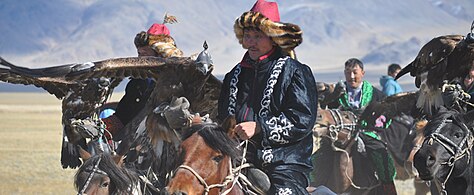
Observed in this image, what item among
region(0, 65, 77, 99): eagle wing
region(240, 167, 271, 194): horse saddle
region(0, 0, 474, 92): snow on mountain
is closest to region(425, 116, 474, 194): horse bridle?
region(240, 167, 271, 194): horse saddle

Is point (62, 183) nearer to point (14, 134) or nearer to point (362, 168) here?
point (362, 168)

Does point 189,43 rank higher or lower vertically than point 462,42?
lower

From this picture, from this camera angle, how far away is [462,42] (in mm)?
6512

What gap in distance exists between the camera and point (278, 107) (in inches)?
225

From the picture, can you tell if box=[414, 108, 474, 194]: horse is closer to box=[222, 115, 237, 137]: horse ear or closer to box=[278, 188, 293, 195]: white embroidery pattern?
box=[278, 188, 293, 195]: white embroidery pattern

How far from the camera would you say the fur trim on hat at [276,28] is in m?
5.75

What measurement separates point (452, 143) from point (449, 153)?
0.22ft

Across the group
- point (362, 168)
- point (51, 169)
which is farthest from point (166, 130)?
A: point (51, 169)

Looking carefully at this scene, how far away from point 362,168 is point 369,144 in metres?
0.35

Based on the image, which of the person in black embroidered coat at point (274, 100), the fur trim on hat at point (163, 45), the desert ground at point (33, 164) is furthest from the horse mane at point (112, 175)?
the desert ground at point (33, 164)

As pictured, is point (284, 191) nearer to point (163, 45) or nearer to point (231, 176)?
point (231, 176)

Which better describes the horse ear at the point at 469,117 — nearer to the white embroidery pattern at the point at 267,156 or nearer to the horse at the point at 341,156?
the white embroidery pattern at the point at 267,156

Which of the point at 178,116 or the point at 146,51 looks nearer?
the point at 178,116

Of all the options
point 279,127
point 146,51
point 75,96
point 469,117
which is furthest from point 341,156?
point 279,127
